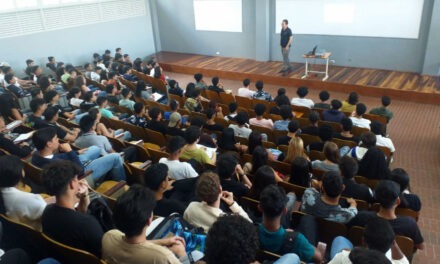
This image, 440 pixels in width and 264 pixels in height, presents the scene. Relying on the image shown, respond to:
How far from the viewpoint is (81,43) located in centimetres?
1034

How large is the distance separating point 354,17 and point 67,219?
350 inches

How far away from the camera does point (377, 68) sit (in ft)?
30.7

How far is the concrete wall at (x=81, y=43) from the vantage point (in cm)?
898

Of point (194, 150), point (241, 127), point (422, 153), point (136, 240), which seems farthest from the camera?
point (422, 153)

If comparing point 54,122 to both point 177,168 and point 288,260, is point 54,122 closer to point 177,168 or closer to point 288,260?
point 177,168

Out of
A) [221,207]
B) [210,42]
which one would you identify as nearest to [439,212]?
[221,207]

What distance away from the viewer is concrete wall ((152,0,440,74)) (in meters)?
8.48

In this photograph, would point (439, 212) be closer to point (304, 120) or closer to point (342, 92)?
point (304, 120)

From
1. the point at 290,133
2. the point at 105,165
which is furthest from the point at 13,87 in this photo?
the point at 290,133

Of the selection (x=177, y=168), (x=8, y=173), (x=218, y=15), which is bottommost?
(x=177, y=168)

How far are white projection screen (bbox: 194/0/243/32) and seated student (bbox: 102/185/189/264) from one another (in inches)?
387

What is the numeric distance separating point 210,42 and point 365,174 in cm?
894

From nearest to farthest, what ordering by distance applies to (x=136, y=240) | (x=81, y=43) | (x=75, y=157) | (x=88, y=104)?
(x=136, y=240), (x=75, y=157), (x=88, y=104), (x=81, y=43)

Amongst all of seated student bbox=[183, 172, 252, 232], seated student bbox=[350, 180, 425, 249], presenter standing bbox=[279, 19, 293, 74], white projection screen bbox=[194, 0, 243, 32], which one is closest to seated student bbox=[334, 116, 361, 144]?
seated student bbox=[350, 180, 425, 249]
